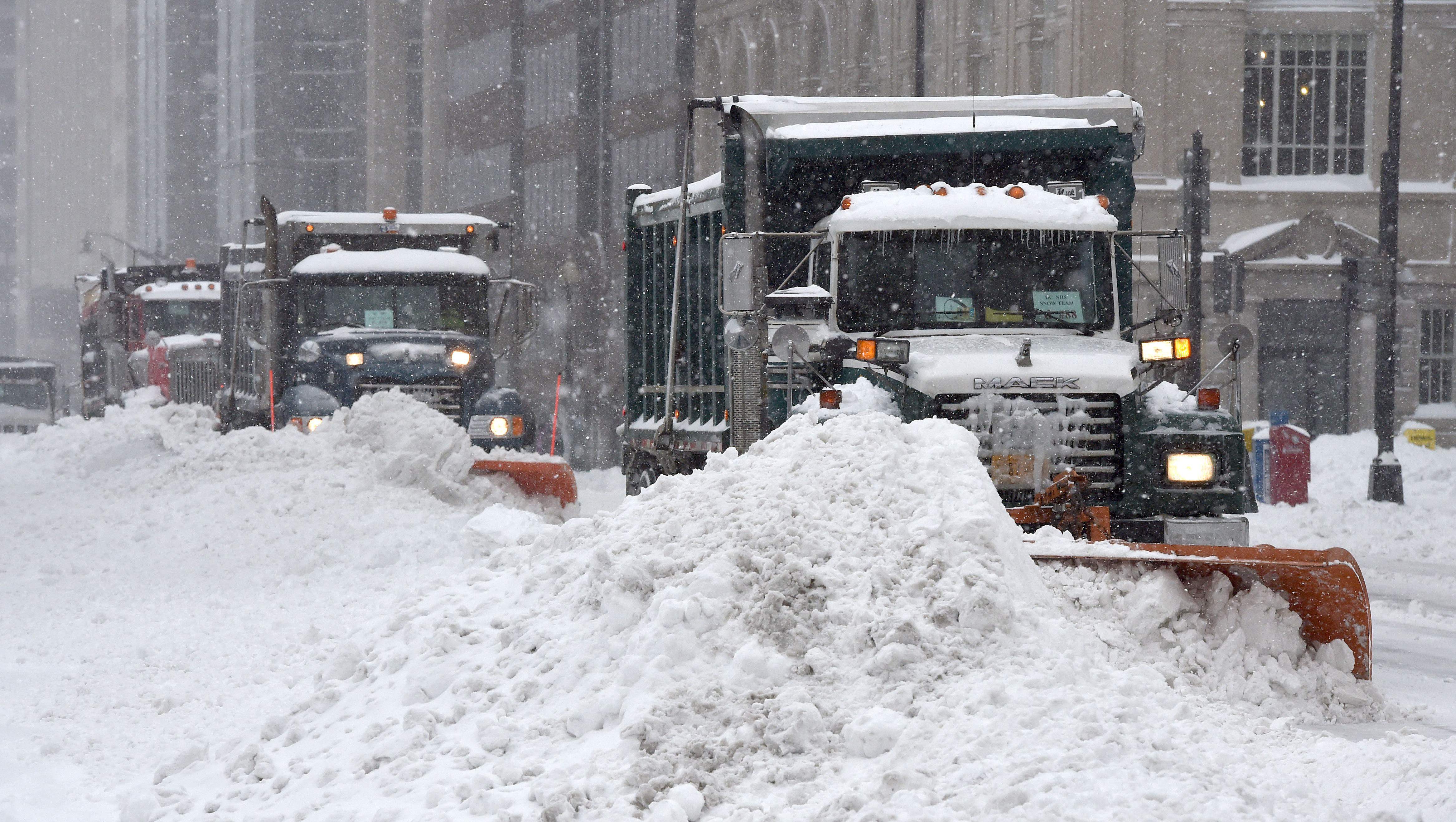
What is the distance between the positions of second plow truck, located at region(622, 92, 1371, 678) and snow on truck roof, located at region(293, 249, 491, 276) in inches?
209

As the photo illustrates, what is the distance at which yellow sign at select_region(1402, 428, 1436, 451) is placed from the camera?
25719mm

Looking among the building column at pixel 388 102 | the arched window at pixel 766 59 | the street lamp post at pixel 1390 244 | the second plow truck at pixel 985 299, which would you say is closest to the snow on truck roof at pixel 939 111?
the second plow truck at pixel 985 299

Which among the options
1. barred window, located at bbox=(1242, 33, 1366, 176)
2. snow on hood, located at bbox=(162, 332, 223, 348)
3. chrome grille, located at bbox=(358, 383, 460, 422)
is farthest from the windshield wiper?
barred window, located at bbox=(1242, 33, 1366, 176)

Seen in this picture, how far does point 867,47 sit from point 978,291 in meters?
27.7

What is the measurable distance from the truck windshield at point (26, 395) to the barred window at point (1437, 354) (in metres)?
34.4

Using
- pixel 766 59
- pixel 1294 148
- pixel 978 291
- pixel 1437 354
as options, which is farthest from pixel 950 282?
pixel 766 59

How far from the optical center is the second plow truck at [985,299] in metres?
9.34

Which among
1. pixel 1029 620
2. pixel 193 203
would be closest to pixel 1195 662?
pixel 1029 620

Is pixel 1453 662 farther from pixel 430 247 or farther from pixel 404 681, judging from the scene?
pixel 430 247

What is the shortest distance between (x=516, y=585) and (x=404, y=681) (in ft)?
3.49

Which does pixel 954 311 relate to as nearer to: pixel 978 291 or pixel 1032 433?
pixel 978 291

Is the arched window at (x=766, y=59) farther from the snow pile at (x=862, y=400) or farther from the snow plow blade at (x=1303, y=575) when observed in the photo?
the snow plow blade at (x=1303, y=575)

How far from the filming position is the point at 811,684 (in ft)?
19.9

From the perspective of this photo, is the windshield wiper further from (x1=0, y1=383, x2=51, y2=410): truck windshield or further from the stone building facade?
(x1=0, y1=383, x2=51, y2=410): truck windshield
